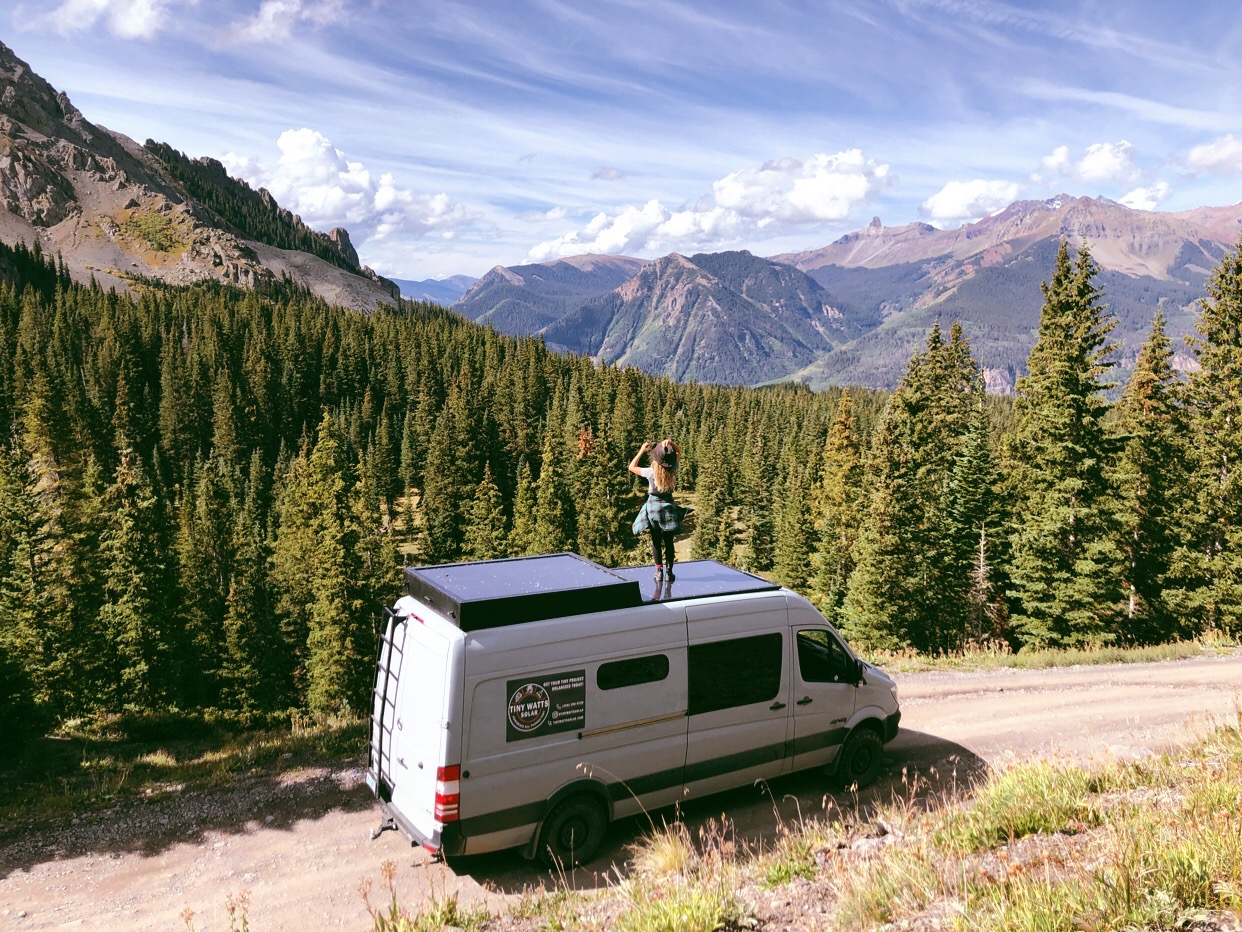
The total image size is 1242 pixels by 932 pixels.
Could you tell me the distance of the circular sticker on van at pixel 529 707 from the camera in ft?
29.5

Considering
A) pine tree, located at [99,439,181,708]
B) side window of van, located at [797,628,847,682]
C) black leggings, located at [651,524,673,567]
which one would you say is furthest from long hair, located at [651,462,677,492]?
pine tree, located at [99,439,181,708]

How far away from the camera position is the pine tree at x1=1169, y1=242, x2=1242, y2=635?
30.0 metres

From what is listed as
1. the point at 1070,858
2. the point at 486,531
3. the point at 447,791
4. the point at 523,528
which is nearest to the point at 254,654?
the point at 486,531

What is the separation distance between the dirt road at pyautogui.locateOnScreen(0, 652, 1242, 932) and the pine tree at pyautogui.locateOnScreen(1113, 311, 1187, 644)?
19966 mm

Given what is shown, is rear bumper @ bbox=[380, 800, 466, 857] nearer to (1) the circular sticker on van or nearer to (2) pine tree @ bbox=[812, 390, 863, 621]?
(1) the circular sticker on van

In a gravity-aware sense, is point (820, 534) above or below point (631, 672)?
below

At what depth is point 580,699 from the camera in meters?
9.38

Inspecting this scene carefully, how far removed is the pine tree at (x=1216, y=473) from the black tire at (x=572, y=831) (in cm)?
3143

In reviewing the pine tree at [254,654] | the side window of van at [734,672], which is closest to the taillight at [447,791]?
the side window of van at [734,672]

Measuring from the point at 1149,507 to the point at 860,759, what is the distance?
1136 inches

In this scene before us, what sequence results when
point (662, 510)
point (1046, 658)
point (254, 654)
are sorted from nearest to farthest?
point (662, 510)
point (1046, 658)
point (254, 654)

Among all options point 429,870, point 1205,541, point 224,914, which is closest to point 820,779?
point 429,870

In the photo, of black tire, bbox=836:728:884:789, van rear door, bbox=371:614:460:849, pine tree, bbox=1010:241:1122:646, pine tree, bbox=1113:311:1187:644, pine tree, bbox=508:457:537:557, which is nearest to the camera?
van rear door, bbox=371:614:460:849

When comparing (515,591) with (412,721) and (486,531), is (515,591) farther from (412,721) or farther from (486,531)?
(486,531)
